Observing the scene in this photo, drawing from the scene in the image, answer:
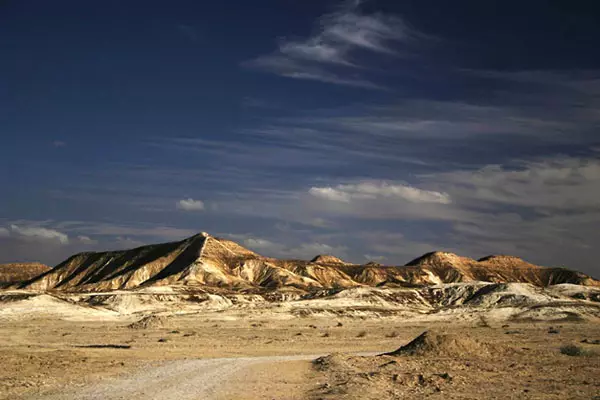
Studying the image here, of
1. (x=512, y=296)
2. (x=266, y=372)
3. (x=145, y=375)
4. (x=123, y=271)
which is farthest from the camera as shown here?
(x=123, y=271)

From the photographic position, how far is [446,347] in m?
32.7

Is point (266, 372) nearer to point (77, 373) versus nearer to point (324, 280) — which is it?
point (77, 373)

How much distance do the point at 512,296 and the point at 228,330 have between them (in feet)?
194

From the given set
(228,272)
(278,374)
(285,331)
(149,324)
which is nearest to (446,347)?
(278,374)

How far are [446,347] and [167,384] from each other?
638 inches

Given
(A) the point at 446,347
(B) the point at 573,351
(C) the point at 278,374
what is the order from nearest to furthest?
(C) the point at 278,374
(A) the point at 446,347
(B) the point at 573,351

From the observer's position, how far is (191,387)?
832 inches

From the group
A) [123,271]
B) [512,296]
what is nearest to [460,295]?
[512,296]

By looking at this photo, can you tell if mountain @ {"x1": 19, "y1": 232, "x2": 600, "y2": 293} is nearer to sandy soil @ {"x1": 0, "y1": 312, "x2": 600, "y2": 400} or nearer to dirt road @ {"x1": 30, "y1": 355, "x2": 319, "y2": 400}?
sandy soil @ {"x1": 0, "y1": 312, "x2": 600, "y2": 400}

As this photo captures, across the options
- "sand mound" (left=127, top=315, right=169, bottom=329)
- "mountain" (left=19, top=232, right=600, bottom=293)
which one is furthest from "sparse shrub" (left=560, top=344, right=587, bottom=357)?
"mountain" (left=19, top=232, right=600, bottom=293)

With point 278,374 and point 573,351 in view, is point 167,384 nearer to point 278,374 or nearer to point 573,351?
point 278,374

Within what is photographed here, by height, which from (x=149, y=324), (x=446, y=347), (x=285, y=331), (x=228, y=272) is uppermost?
(x=228, y=272)

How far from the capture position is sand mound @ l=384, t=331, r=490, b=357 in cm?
3238

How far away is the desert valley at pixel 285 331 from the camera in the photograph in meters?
22.7
